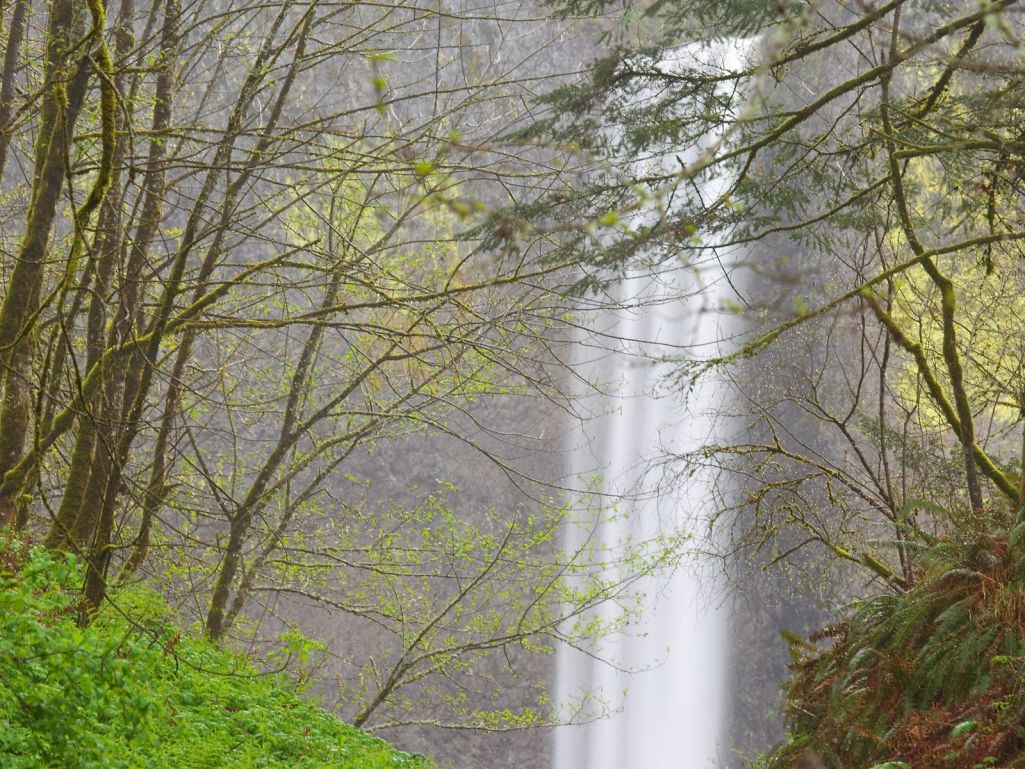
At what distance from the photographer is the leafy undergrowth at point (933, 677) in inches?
157

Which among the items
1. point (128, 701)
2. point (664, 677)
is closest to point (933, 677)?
point (128, 701)

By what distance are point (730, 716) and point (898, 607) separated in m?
16.1

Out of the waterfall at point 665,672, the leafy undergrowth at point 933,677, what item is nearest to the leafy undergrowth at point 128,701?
the leafy undergrowth at point 933,677

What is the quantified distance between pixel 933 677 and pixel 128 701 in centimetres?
326

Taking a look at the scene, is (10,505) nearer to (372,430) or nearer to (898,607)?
(372,430)

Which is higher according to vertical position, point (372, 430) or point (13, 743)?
point (372, 430)

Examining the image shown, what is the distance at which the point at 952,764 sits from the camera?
12.7 feet

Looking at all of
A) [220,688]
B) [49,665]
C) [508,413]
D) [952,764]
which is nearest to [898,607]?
[952,764]

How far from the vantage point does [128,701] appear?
361 cm

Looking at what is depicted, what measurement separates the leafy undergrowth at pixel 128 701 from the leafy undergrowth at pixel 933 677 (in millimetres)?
2148

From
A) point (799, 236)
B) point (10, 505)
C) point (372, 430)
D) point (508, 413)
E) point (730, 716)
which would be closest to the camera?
point (10, 505)

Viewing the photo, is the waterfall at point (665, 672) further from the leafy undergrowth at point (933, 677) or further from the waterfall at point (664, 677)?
the leafy undergrowth at point (933, 677)

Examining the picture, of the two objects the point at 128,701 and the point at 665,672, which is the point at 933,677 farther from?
the point at 665,672

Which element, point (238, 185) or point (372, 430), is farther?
point (372, 430)
